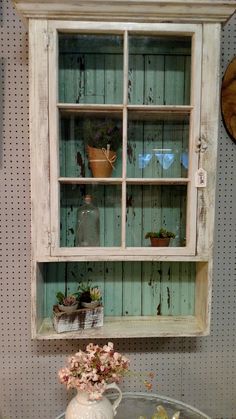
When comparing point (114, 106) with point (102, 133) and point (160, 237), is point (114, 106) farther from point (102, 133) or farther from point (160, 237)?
point (160, 237)

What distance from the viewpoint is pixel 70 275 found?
1.41m

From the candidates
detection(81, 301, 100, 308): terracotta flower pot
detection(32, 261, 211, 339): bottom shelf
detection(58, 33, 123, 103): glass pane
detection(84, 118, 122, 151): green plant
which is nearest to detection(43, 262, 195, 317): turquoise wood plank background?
detection(32, 261, 211, 339): bottom shelf

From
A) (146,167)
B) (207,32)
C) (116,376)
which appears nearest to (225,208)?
(146,167)

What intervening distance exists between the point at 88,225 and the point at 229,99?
71 cm

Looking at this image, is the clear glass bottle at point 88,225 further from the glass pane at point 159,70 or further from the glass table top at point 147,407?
the glass table top at point 147,407

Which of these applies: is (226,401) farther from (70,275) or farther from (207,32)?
(207,32)

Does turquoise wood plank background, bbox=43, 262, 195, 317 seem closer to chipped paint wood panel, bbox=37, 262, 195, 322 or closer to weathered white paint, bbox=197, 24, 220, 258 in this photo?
chipped paint wood panel, bbox=37, 262, 195, 322

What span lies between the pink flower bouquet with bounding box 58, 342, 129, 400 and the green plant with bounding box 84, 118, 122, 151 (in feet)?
2.15

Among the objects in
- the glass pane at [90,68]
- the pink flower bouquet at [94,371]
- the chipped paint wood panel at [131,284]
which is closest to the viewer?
the pink flower bouquet at [94,371]

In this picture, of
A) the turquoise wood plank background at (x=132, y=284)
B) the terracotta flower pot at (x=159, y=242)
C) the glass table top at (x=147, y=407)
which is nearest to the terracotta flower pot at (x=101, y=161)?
the terracotta flower pot at (x=159, y=242)

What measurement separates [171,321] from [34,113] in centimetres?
90

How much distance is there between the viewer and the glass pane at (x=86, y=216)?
1226mm

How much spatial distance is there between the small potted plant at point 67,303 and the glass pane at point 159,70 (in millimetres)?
722

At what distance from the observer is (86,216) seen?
1.30 meters
